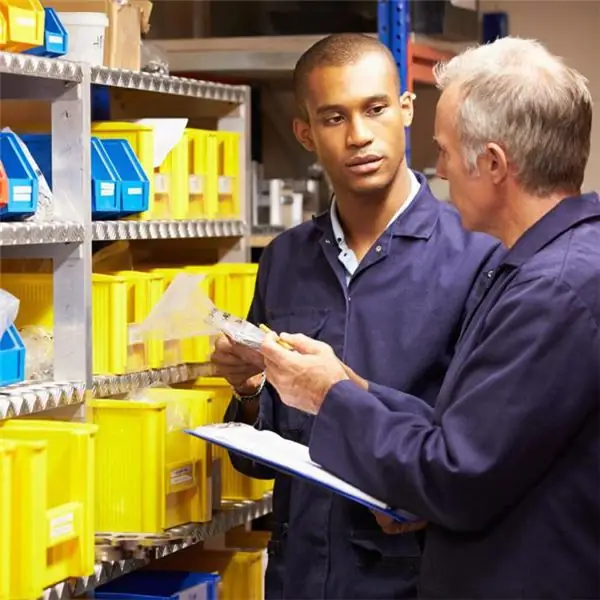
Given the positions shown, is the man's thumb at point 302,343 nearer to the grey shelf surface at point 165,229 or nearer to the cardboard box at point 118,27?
the grey shelf surface at point 165,229

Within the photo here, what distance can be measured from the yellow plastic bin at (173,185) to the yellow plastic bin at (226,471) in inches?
19.9

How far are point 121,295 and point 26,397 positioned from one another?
0.51 meters

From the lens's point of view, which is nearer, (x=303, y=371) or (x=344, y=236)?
(x=303, y=371)

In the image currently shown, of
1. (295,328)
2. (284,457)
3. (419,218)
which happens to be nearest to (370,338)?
(295,328)

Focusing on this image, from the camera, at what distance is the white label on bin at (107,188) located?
3.24m

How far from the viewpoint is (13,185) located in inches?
113

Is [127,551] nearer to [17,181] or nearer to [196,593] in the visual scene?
[196,593]

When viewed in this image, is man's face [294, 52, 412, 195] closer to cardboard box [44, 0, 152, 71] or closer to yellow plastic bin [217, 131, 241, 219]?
cardboard box [44, 0, 152, 71]

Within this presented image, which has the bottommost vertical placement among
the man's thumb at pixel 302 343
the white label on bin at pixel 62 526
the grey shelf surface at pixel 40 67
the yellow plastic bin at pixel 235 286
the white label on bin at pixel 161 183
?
the white label on bin at pixel 62 526

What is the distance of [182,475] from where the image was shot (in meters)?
3.38

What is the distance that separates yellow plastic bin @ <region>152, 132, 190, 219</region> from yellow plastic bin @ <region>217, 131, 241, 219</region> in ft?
0.78

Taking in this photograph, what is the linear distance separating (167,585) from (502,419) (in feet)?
6.15

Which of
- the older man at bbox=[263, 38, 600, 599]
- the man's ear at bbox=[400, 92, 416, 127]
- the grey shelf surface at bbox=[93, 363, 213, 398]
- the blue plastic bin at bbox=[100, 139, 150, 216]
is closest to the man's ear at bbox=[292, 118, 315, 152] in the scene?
the man's ear at bbox=[400, 92, 416, 127]

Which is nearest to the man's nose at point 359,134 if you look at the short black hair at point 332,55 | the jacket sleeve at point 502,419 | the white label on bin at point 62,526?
the short black hair at point 332,55
